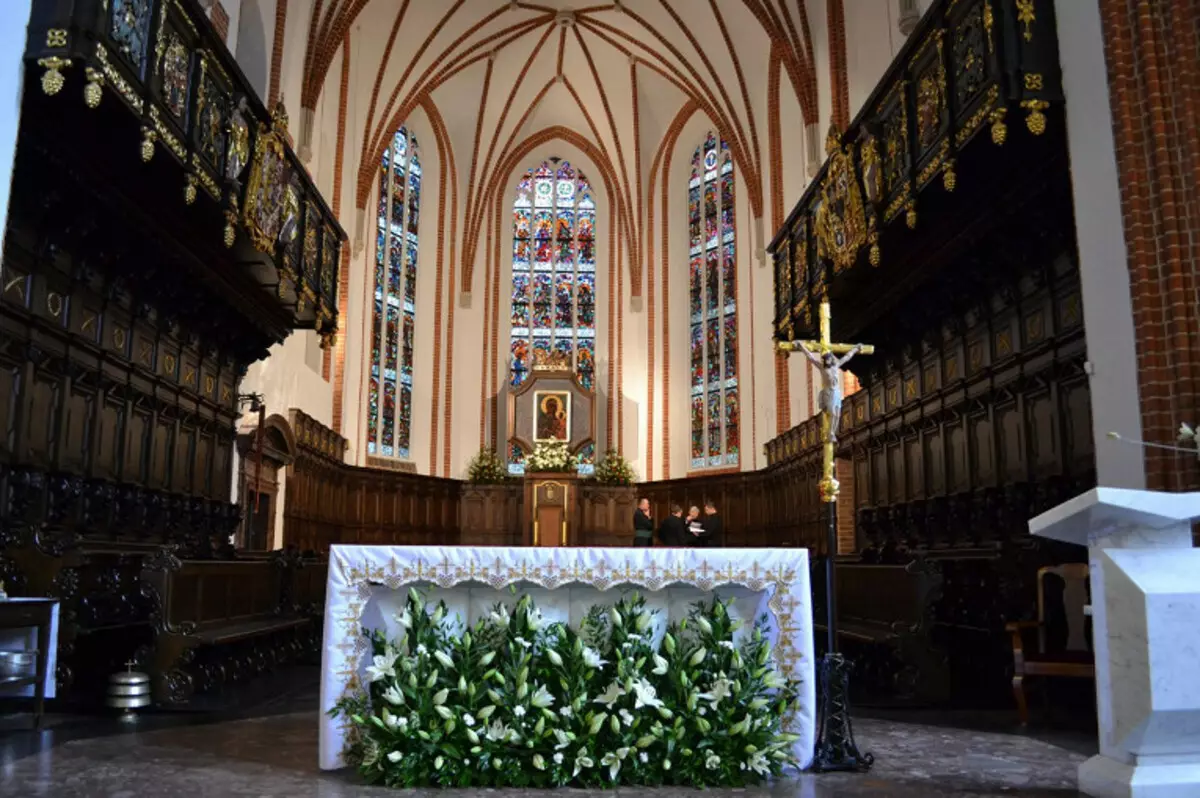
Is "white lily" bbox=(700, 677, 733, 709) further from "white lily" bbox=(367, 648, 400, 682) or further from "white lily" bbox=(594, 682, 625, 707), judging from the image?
"white lily" bbox=(367, 648, 400, 682)

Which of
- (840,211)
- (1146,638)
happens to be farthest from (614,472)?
(1146,638)

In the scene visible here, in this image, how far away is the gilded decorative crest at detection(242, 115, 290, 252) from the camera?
9875mm

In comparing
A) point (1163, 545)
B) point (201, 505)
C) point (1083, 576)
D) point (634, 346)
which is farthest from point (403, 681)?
point (634, 346)

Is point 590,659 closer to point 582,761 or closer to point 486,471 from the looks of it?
point 582,761

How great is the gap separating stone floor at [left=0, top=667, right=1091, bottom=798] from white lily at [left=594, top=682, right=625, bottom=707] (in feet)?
1.35

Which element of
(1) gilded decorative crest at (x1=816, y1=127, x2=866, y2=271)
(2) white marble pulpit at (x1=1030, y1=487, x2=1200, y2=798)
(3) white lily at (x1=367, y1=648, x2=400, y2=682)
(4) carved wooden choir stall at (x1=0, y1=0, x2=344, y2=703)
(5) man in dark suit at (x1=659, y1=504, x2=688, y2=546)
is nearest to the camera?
(2) white marble pulpit at (x1=1030, y1=487, x2=1200, y2=798)

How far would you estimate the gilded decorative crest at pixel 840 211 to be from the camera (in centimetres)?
1014

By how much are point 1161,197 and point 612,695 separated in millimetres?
4814

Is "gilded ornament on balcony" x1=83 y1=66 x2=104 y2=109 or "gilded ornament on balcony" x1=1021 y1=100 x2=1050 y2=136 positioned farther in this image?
"gilded ornament on balcony" x1=1021 y1=100 x2=1050 y2=136

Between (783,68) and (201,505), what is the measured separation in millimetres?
14184

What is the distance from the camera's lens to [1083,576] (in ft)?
21.1

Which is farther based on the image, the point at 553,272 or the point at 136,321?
the point at 553,272

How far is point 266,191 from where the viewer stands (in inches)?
409

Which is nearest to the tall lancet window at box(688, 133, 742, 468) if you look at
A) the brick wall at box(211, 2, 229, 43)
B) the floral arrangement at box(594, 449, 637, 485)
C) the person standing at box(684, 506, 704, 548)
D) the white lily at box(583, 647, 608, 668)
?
the floral arrangement at box(594, 449, 637, 485)
